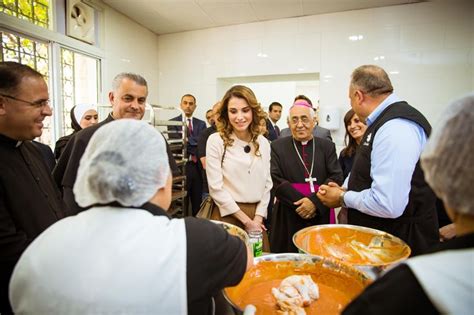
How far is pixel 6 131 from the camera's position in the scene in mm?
1244

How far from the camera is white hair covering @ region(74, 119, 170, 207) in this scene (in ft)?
2.18

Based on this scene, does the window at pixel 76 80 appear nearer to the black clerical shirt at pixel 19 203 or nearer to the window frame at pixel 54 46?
the window frame at pixel 54 46

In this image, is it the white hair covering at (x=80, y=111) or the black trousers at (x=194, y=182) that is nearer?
the white hair covering at (x=80, y=111)

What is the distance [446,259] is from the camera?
474 millimetres

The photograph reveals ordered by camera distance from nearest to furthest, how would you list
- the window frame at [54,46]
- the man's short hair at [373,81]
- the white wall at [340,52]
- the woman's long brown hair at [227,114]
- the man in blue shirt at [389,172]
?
1. the man in blue shirt at [389,172]
2. the man's short hair at [373,81]
3. the woman's long brown hair at [227,114]
4. the window frame at [54,46]
5. the white wall at [340,52]

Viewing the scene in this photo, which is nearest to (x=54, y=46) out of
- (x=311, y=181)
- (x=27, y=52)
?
(x=27, y=52)

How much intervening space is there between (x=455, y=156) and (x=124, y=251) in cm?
66

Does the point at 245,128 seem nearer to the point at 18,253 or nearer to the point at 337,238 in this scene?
the point at 337,238

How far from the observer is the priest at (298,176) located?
196 cm

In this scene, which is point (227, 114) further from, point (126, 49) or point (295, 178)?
point (126, 49)

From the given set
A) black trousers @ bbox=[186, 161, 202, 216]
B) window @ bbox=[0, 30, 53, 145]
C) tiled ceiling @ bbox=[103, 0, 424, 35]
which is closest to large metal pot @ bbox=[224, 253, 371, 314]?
black trousers @ bbox=[186, 161, 202, 216]

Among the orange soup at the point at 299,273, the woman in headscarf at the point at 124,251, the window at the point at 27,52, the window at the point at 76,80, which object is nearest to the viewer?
the woman in headscarf at the point at 124,251

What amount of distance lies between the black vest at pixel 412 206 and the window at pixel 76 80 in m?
3.62

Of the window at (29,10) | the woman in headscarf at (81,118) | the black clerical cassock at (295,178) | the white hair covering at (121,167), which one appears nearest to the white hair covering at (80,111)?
the woman in headscarf at (81,118)
